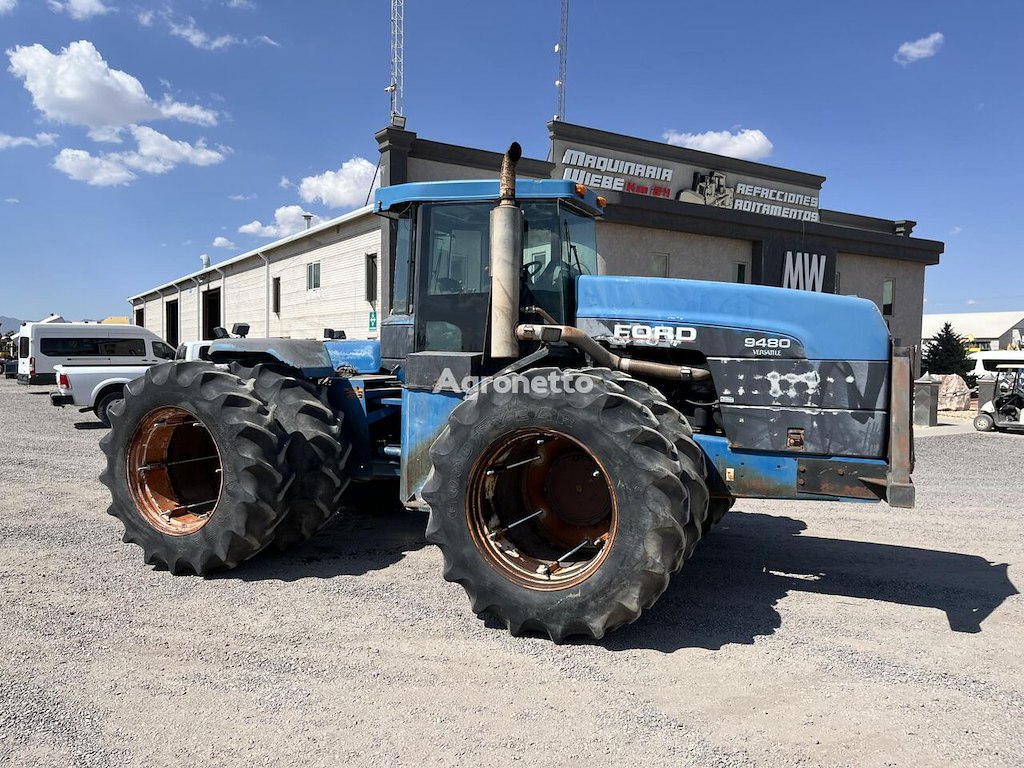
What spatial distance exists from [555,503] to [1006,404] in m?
17.1

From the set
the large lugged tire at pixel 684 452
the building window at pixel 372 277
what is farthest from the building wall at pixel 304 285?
the large lugged tire at pixel 684 452

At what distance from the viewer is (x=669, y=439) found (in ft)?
13.7

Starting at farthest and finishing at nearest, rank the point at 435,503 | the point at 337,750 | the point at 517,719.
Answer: the point at 435,503, the point at 517,719, the point at 337,750

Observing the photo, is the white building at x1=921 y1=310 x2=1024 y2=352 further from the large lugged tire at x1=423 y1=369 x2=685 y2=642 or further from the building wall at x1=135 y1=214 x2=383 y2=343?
the large lugged tire at x1=423 y1=369 x2=685 y2=642

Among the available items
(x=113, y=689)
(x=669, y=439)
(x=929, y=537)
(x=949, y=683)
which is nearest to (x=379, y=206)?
(x=669, y=439)

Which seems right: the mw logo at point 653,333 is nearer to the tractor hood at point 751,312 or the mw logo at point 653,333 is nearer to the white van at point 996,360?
the tractor hood at point 751,312

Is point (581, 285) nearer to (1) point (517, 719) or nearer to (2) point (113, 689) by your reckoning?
(1) point (517, 719)

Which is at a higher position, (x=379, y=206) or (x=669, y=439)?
(x=379, y=206)

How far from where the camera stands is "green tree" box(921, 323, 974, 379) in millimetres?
30531

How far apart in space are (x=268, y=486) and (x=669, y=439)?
277 cm

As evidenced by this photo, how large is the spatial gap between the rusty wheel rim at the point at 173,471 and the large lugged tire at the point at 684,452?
3.07 metres

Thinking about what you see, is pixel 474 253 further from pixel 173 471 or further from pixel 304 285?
pixel 304 285

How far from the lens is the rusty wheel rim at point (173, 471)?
5.54 meters

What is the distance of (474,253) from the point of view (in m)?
5.40
